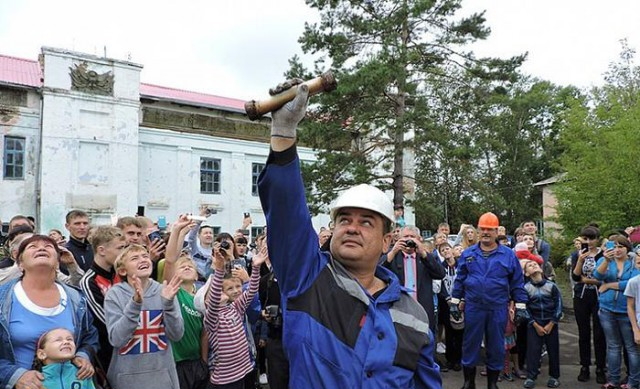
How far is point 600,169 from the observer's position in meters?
18.6

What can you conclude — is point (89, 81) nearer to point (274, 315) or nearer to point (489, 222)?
point (489, 222)

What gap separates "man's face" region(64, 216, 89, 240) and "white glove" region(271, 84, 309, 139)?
488 cm

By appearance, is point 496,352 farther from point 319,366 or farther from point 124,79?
point 124,79

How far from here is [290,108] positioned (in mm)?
2029

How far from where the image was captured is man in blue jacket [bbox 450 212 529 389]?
6902mm

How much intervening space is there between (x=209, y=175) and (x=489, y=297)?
24303mm

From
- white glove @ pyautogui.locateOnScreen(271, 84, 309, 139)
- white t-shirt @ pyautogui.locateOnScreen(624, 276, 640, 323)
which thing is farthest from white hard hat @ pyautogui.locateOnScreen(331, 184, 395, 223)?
white t-shirt @ pyautogui.locateOnScreen(624, 276, 640, 323)

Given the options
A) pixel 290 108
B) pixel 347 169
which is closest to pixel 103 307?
pixel 290 108

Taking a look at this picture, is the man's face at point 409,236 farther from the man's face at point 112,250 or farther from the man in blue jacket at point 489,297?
the man's face at point 112,250

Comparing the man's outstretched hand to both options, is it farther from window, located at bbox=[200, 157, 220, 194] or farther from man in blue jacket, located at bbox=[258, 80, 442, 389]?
window, located at bbox=[200, 157, 220, 194]

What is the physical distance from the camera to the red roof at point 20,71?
Result: 81.4 feet

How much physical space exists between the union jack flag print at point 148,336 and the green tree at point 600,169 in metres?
17.2

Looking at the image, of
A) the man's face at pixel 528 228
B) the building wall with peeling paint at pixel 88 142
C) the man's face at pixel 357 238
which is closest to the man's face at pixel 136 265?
the man's face at pixel 357 238

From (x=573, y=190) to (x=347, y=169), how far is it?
27.6 ft
